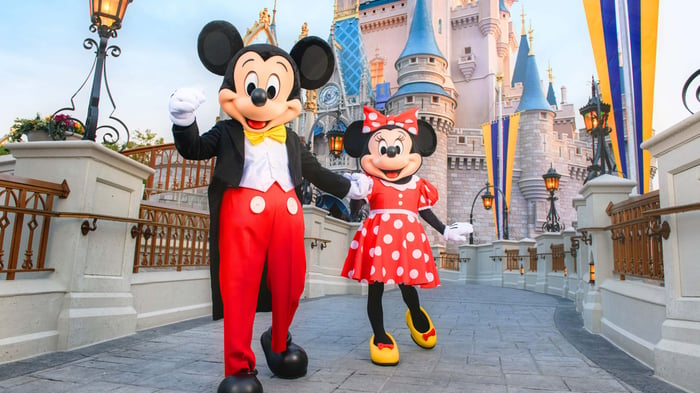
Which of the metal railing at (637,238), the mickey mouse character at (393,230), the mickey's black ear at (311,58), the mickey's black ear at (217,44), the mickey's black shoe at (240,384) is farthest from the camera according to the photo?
the mickey mouse character at (393,230)

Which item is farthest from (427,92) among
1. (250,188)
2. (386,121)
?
(250,188)

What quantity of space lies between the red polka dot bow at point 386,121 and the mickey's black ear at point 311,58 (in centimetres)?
89

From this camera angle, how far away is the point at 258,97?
249 centimetres

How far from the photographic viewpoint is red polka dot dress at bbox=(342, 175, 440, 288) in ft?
10.9

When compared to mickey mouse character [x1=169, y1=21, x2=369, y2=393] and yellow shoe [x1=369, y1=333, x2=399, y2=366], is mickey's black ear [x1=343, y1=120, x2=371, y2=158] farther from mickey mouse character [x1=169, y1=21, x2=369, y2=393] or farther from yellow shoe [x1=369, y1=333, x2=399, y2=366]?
yellow shoe [x1=369, y1=333, x2=399, y2=366]

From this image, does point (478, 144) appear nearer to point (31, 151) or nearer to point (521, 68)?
point (521, 68)

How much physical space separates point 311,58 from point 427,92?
23.8 metres

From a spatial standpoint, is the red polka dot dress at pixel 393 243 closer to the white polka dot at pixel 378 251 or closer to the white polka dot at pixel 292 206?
the white polka dot at pixel 378 251

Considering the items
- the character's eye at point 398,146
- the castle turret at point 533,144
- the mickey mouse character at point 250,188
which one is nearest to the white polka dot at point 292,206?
the mickey mouse character at point 250,188

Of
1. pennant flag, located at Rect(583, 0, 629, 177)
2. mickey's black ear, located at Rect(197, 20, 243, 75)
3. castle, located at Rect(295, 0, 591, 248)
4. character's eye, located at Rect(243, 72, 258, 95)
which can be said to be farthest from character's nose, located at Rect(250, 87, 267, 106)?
castle, located at Rect(295, 0, 591, 248)

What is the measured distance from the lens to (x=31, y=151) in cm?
347

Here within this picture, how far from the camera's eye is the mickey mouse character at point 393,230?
3.31 metres

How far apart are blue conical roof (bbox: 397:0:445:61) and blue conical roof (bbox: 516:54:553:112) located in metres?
6.05

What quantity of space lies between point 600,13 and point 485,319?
541cm
